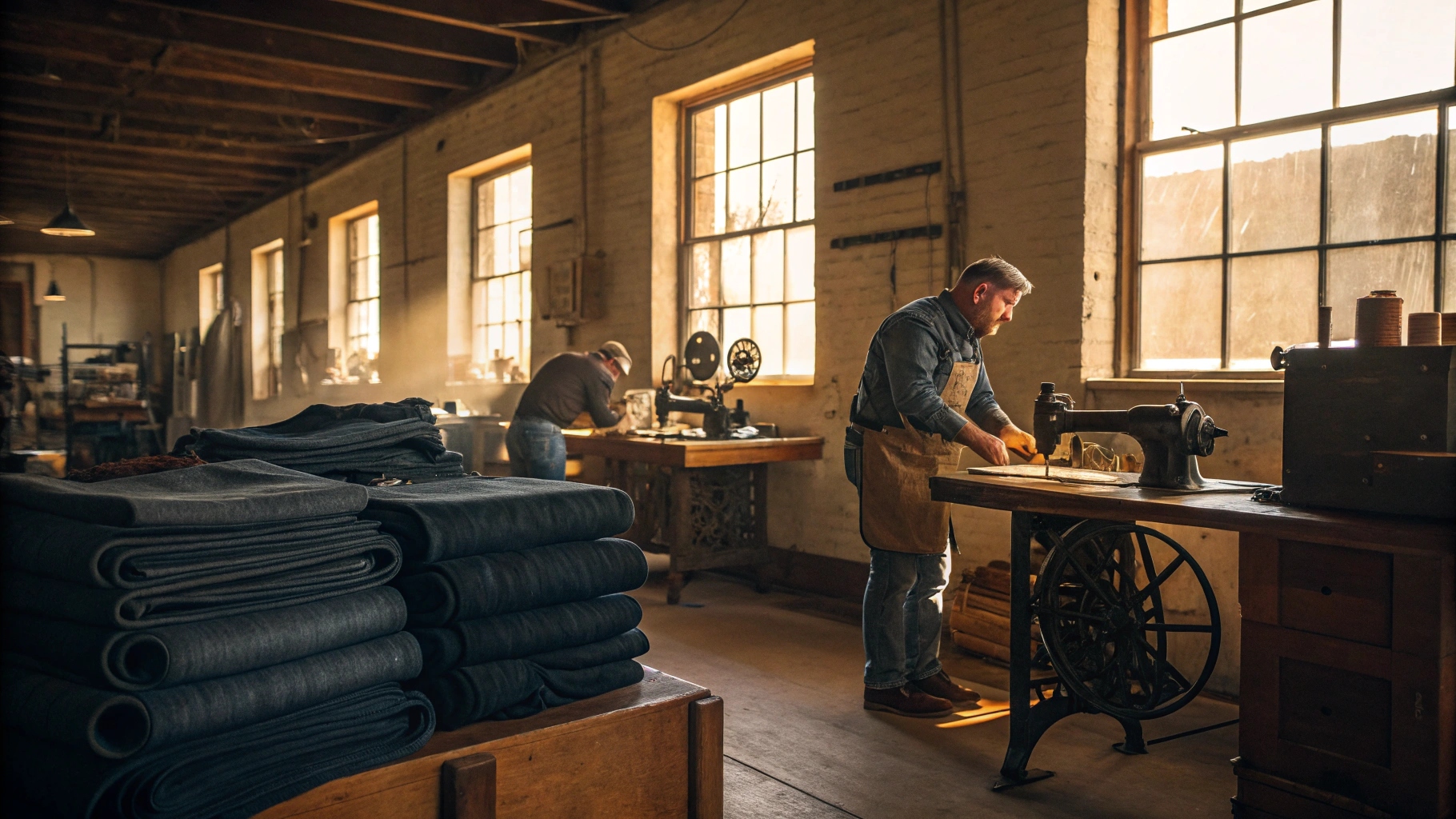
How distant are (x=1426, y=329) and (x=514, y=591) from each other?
2262 mm

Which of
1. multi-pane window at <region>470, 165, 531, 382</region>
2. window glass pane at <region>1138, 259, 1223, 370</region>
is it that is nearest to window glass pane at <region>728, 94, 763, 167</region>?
multi-pane window at <region>470, 165, 531, 382</region>

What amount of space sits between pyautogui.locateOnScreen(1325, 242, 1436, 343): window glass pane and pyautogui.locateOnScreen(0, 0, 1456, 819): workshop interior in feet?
0.04

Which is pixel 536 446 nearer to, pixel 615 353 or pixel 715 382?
pixel 615 353

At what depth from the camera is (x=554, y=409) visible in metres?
6.00

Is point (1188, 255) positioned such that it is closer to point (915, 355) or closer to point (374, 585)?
point (915, 355)

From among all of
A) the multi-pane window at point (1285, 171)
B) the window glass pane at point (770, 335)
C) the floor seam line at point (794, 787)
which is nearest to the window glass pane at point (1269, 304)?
the multi-pane window at point (1285, 171)

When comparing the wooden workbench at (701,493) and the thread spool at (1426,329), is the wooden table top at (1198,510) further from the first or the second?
the wooden workbench at (701,493)

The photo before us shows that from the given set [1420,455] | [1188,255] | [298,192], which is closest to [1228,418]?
[1188,255]

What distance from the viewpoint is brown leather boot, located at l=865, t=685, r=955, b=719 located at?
3631mm

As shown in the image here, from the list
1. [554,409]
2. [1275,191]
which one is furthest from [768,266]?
[1275,191]

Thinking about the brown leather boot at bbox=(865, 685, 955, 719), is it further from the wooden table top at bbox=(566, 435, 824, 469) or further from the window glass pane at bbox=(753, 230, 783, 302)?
the window glass pane at bbox=(753, 230, 783, 302)

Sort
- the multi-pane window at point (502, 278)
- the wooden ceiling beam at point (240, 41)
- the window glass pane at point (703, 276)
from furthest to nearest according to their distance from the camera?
the multi-pane window at point (502, 278) < the wooden ceiling beam at point (240, 41) < the window glass pane at point (703, 276)

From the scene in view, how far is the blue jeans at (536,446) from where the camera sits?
6.00m

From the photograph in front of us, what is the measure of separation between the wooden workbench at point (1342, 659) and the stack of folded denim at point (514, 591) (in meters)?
1.55
